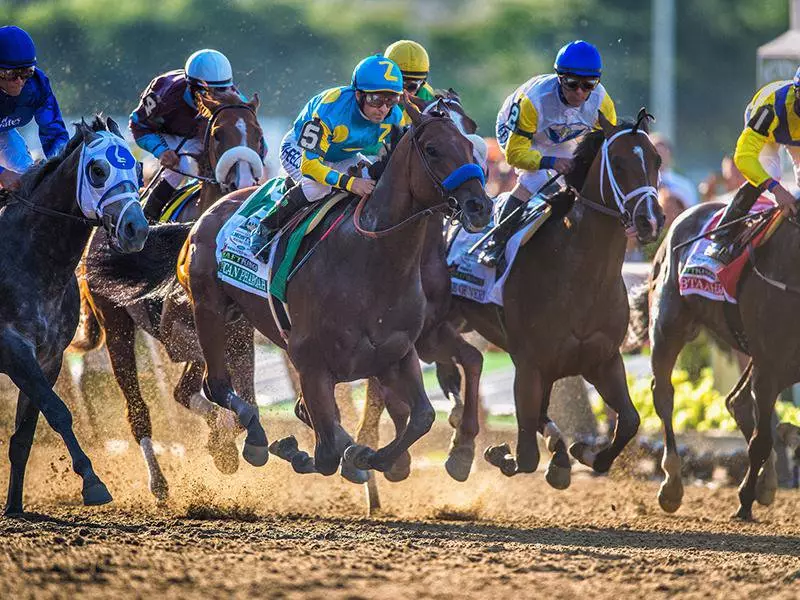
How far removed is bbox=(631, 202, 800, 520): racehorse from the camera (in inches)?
322

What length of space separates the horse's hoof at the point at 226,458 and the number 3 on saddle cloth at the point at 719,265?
2.79 m

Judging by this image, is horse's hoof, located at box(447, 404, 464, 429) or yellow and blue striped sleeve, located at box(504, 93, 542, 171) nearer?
yellow and blue striped sleeve, located at box(504, 93, 542, 171)

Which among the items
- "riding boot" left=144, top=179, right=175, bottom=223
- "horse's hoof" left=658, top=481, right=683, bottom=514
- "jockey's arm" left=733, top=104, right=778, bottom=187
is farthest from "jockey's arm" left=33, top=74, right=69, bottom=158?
"horse's hoof" left=658, top=481, right=683, bottom=514

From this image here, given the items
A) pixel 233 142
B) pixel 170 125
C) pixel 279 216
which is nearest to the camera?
pixel 279 216

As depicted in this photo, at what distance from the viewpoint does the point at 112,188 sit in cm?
716

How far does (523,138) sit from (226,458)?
239 centimetres

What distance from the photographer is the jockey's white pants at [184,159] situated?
9219 mm

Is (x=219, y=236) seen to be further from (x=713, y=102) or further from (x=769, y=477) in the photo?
(x=713, y=102)

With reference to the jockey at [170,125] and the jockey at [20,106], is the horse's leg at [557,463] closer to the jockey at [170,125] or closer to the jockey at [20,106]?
the jockey at [170,125]

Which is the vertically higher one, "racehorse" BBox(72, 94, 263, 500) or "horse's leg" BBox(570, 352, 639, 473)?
"racehorse" BBox(72, 94, 263, 500)

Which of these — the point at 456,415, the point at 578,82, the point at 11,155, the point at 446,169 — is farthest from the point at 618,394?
the point at 11,155

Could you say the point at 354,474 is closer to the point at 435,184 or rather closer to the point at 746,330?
the point at 435,184

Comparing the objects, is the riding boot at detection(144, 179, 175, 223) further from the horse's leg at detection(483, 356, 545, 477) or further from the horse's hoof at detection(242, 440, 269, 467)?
the horse's leg at detection(483, 356, 545, 477)

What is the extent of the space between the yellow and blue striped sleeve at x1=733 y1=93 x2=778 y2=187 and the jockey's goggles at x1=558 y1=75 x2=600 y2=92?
2.77 feet
